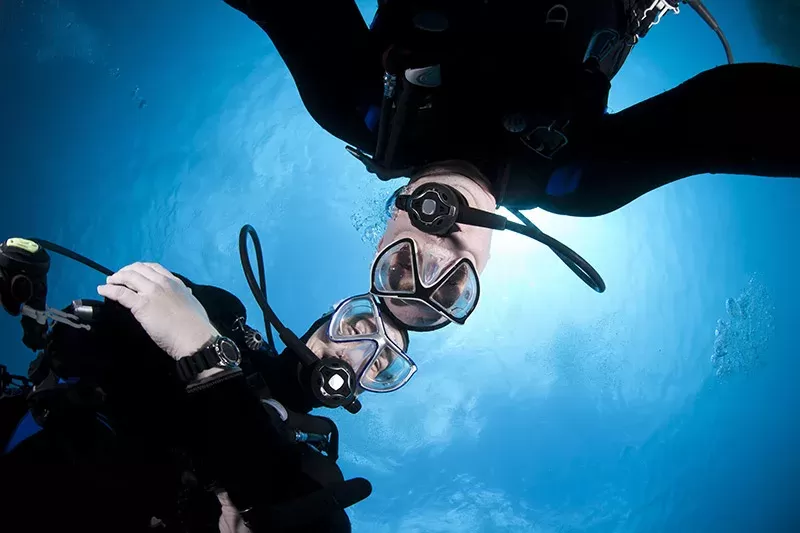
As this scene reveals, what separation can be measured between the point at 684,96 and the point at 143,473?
3430 millimetres

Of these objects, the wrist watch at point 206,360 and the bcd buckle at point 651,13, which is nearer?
the wrist watch at point 206,360

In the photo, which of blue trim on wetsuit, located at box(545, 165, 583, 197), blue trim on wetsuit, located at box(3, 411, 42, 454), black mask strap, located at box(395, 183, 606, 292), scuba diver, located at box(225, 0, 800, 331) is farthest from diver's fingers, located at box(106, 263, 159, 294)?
blue trim on wetsuit, located at box(545, 165, 583, 197)

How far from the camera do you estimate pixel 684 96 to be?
7.72ft

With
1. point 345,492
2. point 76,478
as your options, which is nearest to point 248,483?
point 345,492

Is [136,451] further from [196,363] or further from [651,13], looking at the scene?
[651,13]

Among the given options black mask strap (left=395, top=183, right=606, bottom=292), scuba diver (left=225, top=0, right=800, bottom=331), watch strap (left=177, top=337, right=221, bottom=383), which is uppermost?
scuba diver (left=225, top=0, right=800, bottom=331)

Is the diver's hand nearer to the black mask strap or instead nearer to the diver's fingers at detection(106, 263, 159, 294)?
the diver's fingers at detection(106, 263, 159, 294)

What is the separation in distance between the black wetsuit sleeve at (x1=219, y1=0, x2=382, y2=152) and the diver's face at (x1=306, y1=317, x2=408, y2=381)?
1.46 metres

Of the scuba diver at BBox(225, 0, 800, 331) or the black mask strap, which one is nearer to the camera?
the scuba diver at BBox(225, 0, 800, 331)

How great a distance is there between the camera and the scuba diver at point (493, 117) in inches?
81.1

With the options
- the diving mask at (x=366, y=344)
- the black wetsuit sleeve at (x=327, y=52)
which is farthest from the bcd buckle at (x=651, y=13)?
the diving mask at (x=366, y=344)

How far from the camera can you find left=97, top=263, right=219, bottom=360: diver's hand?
1995 mm

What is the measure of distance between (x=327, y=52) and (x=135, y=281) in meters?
1.74

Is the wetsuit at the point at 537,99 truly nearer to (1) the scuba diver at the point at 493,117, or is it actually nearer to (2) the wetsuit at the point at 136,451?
(1) the scuba diver at the point at 493,117
